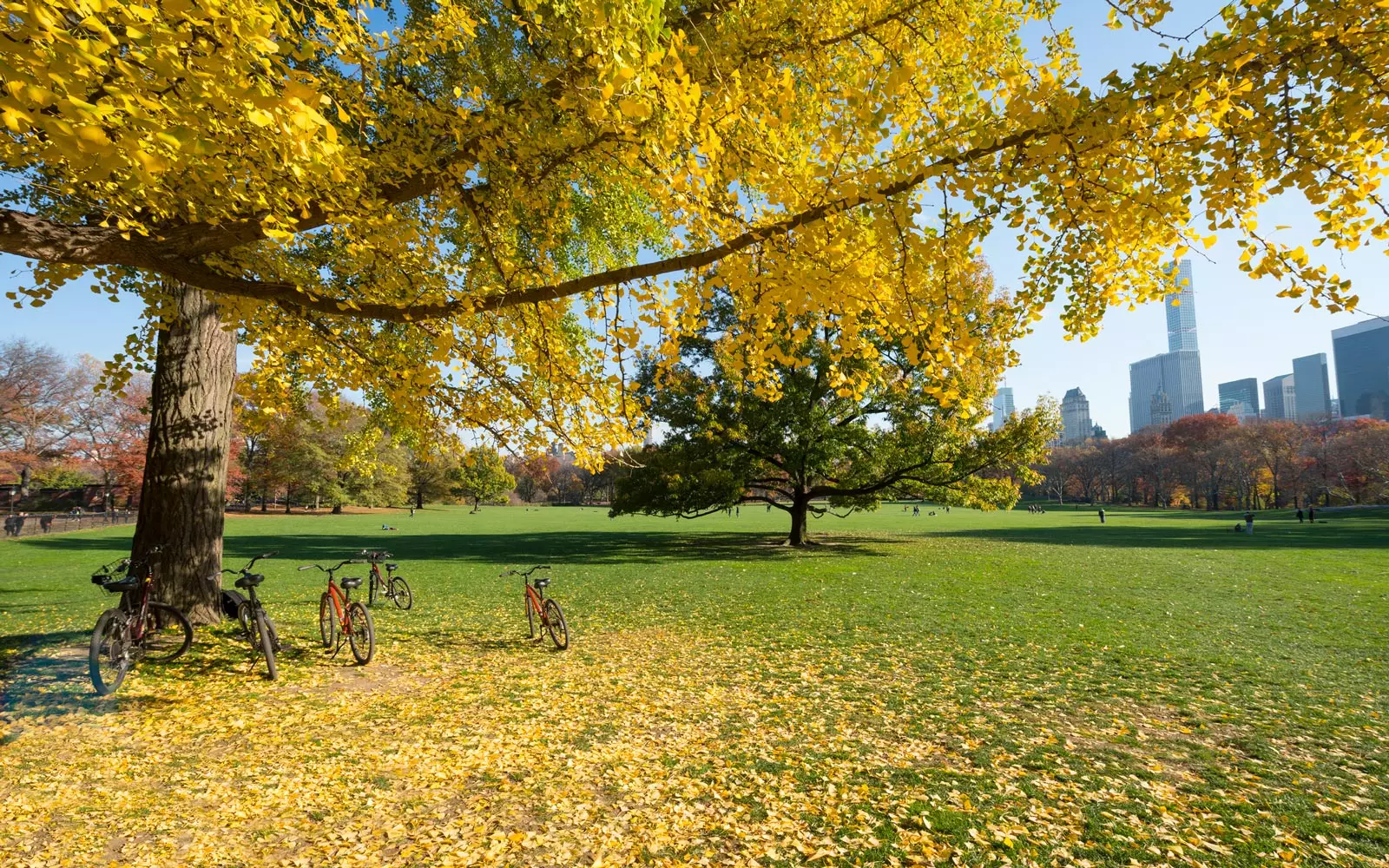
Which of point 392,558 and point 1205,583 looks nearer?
point 1205,583

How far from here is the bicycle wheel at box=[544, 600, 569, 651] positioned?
8.27 m

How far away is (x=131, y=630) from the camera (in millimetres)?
6188

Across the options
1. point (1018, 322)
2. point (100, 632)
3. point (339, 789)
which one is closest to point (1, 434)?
point (100, 632)

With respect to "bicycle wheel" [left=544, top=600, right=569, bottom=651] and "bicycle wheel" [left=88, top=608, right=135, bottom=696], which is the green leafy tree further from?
"bicycle wheel" [left=88, top=608, right=135, bottom=696]

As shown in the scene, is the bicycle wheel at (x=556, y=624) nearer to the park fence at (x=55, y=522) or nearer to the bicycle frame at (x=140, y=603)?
the bicycle frame at (x=140, y=603)

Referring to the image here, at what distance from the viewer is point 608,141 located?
5020 millimetres

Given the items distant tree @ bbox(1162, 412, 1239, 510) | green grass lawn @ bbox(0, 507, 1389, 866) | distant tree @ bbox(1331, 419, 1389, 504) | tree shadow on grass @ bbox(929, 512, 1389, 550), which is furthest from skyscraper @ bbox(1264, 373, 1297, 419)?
green grass lawn @ bbox(0, 507, 1389, 866)

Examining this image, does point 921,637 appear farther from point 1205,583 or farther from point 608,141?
point 1205,583

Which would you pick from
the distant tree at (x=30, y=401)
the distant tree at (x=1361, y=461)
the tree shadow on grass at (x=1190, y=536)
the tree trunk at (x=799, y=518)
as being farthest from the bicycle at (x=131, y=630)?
the distant tree at (x=1361, y=461)

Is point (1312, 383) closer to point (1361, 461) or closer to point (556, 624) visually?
point (1361, 461)

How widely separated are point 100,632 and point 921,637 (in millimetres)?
9264

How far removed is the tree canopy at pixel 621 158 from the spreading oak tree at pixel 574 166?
25mm

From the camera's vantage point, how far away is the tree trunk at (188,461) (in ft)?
22.8

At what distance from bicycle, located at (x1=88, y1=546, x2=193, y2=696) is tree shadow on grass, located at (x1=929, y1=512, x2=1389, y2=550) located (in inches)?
1065
